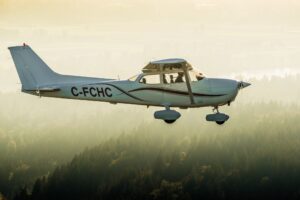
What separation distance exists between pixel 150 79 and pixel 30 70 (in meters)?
8.59

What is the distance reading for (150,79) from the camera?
35562mm

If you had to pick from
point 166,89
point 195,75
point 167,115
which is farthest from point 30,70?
point 195,75

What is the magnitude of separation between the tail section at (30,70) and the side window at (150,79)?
6692 millimetres

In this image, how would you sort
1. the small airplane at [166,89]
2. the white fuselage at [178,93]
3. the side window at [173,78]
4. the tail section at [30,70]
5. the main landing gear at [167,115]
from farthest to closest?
the tail section at [30,70] → the white fuselage at [178,93] → the side window at [173,78] → the small airplane at [166,89] → the main landing gear at [167,115]

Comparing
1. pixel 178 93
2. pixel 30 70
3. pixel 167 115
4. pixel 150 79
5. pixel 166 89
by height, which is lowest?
pixel 167 115

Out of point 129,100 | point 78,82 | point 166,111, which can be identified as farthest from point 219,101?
point 78,82

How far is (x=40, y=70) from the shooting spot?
38906 mm

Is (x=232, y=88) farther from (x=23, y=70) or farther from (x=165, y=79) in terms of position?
(x=23, y=70)

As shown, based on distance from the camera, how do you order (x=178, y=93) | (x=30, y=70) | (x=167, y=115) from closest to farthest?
(x=167, y=115) < (x=178, y=93) < (x=30, y=70)

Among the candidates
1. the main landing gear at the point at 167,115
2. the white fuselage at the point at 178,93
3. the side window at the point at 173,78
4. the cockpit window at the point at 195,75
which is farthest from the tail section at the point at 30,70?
the cockpit window at the point at 195,75

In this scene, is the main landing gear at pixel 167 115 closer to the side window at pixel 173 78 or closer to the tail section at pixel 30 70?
the side window at pixel 173 78

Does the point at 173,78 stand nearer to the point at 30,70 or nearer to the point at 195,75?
the point at 195,75

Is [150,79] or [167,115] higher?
[150,79]

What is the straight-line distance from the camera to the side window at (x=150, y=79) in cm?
3499
